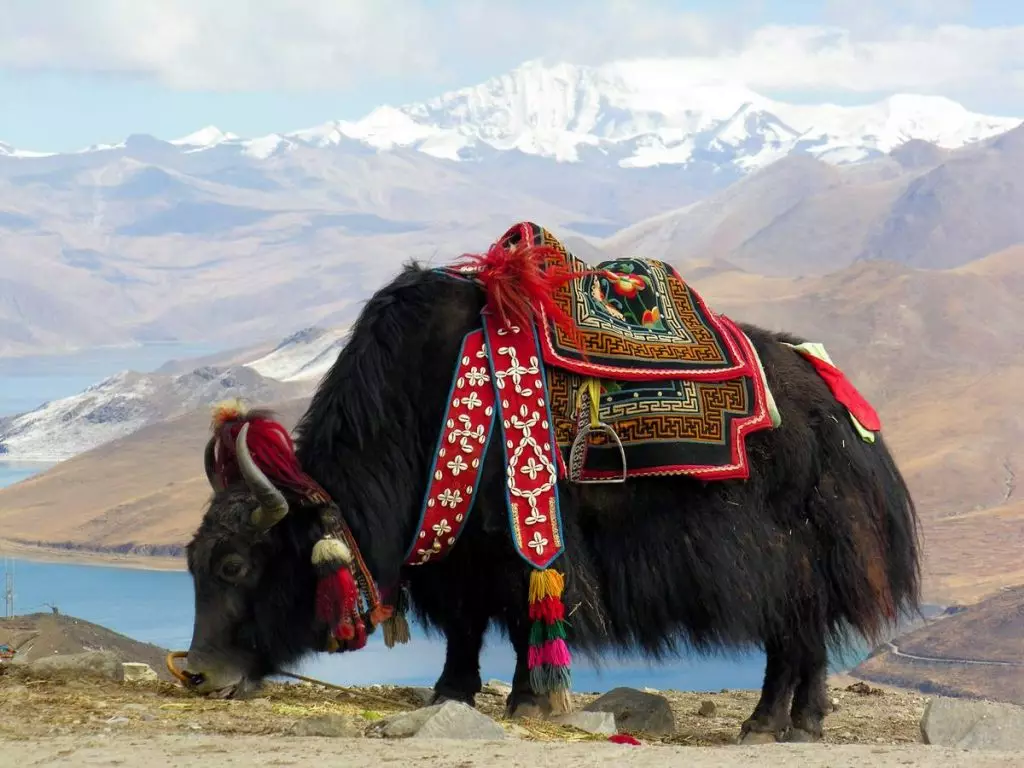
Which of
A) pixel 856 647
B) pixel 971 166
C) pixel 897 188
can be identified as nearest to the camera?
pixel 856 647

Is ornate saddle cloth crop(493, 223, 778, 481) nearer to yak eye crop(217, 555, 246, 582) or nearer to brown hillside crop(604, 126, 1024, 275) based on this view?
yak eye crop(217, 555, 246, 582)

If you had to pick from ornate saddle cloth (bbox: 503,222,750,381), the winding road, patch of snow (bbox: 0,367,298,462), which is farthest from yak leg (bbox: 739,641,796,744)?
patch of snow (bbox: 0,367,298,462)

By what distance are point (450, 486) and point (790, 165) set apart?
10786 centimetres

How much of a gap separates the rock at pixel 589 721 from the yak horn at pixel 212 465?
1337 millimetres

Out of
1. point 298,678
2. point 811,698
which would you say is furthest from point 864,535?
point 298,678

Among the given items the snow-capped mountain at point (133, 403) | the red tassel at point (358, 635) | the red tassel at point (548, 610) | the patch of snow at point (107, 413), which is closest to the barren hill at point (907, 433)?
the patch of snow at point (107, 413)

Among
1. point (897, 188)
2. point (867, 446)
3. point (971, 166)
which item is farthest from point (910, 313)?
point (867, 446)

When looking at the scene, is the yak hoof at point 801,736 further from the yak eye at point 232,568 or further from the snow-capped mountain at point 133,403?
the snow-capped mountain at point 133,403

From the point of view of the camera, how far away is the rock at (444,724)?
12.6 ft

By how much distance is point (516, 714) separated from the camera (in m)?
4.65

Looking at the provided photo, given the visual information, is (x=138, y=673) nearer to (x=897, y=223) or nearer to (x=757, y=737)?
(x=757, y=737)

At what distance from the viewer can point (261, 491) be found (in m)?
4.23

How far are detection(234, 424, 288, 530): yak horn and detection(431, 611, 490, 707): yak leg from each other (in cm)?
97

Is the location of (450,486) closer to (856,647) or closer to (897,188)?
(856,647)
